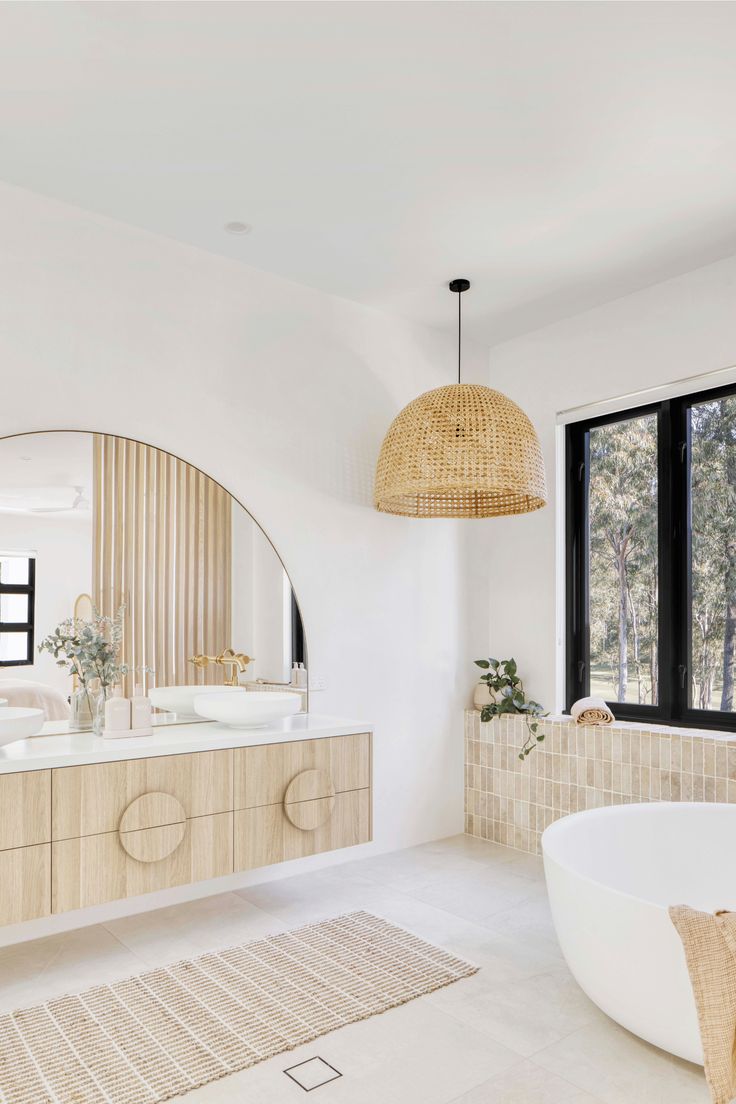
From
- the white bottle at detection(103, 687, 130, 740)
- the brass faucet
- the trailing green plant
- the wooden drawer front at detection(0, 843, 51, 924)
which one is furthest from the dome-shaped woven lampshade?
the wooden drawer front at detection(0, 843, 51, 924)

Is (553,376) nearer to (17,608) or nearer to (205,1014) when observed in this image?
(17,608)

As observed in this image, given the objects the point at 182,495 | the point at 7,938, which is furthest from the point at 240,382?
the point at 7,938

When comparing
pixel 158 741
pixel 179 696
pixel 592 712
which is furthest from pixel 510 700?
pixel 158 741

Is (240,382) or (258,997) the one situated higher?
(240,382)

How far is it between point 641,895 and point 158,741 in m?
1.84

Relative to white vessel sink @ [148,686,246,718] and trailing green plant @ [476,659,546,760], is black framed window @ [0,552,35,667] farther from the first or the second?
trailing green plant @ [476,659,546,760]

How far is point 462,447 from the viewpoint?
3229 millimetres

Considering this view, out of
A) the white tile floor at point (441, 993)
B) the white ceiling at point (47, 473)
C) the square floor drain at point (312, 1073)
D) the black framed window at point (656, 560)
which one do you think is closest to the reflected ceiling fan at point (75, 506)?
the white ceiling at point (47, 473)

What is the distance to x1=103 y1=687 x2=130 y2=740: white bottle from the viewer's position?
2.90 m

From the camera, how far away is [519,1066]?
6.91ft

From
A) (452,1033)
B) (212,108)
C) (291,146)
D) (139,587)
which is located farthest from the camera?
(139,587)

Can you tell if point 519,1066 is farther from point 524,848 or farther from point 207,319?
point 207,319

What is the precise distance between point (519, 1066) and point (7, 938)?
1863 mm

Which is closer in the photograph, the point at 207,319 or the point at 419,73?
the point at 419,73
